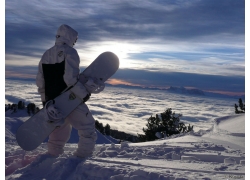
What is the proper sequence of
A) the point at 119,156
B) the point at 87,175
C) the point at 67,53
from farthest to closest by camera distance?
the point at 119,156, the point at 67,53, the point at 87,175

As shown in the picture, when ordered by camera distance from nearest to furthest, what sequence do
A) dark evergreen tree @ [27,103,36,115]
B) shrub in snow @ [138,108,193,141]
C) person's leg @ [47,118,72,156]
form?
person's leg @ [47,118,72,156] → dark evergreen tree @ [27,103,36,115] → shrub in snow @ [138,108,193,141]

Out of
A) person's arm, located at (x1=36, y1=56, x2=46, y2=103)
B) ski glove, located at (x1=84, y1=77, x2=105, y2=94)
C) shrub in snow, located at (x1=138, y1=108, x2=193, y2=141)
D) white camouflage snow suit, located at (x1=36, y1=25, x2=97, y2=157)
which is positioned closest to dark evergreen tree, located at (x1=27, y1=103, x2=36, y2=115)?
shrub in snow, located at (x1=138, y1=108, x2=193, y2=141)

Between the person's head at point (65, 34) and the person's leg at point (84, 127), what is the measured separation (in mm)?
1257

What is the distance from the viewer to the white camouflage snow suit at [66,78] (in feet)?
17.6

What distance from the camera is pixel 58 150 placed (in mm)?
5871

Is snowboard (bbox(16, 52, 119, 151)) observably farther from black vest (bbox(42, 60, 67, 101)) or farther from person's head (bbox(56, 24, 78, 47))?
person's head (bbox(56, 24, 78, 47))

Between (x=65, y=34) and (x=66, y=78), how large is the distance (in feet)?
2.87

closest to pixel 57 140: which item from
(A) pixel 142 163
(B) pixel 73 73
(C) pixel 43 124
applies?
(C) pixel 43 124

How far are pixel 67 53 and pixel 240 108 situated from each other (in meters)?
17.0

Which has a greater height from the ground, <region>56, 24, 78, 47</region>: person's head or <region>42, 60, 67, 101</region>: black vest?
<region>56, 24, 78, 47</region>: person's head

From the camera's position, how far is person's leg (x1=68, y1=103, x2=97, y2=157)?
5586 mm

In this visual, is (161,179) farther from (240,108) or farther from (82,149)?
(240,108)

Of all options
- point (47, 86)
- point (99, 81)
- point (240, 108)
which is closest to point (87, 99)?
point (99, 81)

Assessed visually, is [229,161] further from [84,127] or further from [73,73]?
[73,73]
